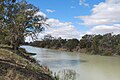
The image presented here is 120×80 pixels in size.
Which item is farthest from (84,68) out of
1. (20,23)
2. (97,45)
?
(97,45)

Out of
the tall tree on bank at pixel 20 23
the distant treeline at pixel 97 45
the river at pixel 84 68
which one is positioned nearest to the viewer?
the river at pixel 84 68

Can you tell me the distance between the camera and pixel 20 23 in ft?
112

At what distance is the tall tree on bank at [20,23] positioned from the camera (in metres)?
34.0

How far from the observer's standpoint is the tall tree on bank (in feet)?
111

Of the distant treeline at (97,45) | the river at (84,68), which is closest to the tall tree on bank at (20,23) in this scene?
the river at (84,68)

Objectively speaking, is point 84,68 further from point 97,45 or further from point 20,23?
point 97,45

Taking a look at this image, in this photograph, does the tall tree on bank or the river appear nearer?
the river

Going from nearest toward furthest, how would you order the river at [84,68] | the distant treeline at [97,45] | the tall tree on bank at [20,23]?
the river at [84,68]
the tall tree on bank at [20,23]
the distant treeline at [97,45]

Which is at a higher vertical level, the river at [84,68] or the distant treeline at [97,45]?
the distant treeline at [97,45]

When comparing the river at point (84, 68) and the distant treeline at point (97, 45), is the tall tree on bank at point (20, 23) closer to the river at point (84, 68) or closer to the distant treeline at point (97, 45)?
the river at point (84, 68)

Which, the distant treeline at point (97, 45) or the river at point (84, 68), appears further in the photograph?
the distant treeline at point (97, 45)

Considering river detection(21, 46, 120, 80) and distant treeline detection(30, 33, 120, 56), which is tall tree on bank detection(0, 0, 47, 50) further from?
distant treeline detection(30, 33, 120, 56)

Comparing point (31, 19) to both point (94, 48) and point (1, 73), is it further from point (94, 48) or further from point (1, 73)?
point (94, 48)

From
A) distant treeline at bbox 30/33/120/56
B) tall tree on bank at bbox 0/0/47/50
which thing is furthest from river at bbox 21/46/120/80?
distant treeline at bbox 30/33/120/56
